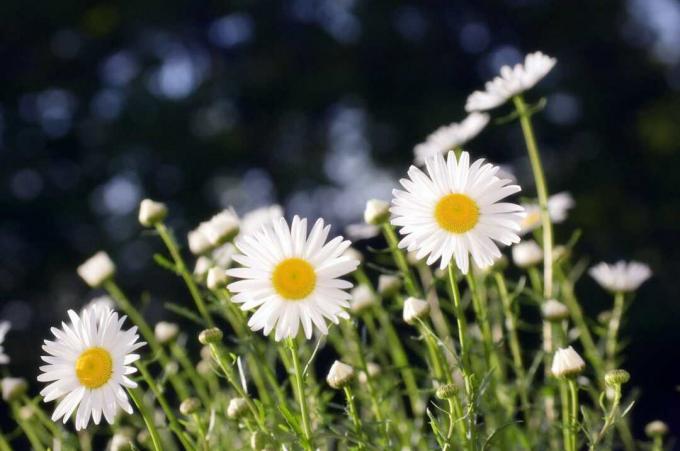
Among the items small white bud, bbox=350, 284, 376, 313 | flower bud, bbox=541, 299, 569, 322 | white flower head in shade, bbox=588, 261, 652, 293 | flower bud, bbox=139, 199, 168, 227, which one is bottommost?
flower bud, bbox=541, 299, 569, 322

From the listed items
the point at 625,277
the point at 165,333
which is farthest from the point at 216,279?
the point at 625,277

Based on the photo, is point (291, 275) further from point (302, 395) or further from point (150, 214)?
point (150, 214)

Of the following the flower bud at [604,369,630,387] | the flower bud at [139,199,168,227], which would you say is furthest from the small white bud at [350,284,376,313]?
the flower bud at [604,369,630,387]

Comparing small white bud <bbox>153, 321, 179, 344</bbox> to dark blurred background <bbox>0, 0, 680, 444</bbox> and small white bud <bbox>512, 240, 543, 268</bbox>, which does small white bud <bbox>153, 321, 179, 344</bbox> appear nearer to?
small white bud <bbox>512, 240, 543, 268</bbox>

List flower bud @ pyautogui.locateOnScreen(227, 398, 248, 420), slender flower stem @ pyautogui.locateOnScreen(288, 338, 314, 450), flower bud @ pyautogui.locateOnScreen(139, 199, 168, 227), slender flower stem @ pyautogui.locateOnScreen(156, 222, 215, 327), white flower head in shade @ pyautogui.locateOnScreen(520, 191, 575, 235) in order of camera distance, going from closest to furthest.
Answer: slender flower stem @ pyautogui.locateOnScreen(288, 338, 314, 450) → flower bud @ pyautogui.locateOnScreen(227, 398, 248, 420) → slender flower stem @ pyautogui.locateOnScreen(156, 222, 215, 327) → flower bud @ pyautogui.locateOnScreen(139, 199, 168, 227) → white flower head in shade @ pyautogui.locateOnScreen(520, 191, 575, 235)

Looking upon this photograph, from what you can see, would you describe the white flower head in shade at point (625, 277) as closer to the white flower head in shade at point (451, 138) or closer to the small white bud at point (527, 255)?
the small white bud at point (527, 255)

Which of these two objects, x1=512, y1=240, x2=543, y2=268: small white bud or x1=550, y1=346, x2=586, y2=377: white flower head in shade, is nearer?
x1=550, y1=346, x2=586, y2=377: white flower head in shade

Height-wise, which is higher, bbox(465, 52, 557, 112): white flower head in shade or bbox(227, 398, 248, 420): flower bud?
bbox(465, 52, 557, 112): white flower head in shade
